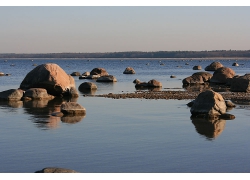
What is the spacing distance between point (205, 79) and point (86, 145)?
36319 millimetres

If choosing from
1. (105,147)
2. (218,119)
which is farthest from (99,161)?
(218,119)

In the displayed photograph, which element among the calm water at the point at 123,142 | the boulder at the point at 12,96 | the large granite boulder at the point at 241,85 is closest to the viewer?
the calm water at the point at 123,142

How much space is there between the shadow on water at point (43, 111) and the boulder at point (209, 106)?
194 inches

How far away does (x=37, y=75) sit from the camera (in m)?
34.1

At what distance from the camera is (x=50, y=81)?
33.4 m

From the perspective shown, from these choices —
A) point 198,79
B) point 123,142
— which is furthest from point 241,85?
point 123,142

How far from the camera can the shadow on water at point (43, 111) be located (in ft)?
67.8

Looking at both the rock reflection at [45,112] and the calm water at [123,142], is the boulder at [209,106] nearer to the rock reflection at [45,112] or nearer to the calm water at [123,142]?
the calm water at [123,142]

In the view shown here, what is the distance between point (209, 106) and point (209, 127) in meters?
2.76

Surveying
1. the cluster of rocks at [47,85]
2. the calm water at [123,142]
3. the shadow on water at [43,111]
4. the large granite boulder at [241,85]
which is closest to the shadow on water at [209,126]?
the calm water at [123,142]

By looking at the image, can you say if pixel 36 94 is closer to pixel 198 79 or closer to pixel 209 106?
pixel 209 106

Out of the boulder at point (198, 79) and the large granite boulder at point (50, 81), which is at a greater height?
the large granite boulder at point (50, 81)

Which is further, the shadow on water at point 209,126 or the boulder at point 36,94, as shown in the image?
the boulder at point 36,94
